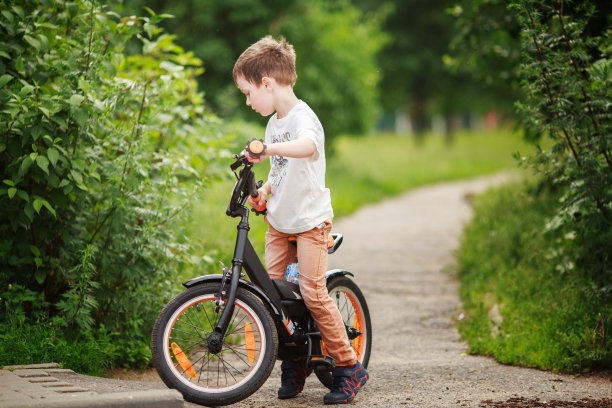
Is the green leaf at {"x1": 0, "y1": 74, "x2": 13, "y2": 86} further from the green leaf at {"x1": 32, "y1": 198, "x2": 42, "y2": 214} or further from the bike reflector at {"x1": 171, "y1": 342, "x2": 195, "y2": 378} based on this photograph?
the bike reflector at {"x1": 171, "y1": 342, "x2": 195, "y2": 378}

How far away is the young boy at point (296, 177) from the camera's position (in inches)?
161

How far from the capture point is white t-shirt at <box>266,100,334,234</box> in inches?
161

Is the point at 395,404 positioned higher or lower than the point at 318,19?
lower

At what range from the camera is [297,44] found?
1969cm

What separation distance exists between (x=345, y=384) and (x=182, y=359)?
95 centimetres

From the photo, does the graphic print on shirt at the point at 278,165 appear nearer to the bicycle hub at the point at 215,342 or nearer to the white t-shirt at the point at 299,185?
the white t-shirt at the point at 299,185

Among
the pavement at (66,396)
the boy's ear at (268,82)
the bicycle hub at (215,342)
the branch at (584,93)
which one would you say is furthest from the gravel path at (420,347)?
the boy's ear at (268,82)

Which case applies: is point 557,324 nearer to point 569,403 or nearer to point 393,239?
point 569,403

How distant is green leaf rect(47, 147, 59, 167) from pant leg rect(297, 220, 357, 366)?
1.54 meters

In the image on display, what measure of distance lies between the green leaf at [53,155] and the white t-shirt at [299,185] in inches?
53.4

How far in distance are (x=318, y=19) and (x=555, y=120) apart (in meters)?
14.6

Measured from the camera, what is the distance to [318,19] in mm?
19406

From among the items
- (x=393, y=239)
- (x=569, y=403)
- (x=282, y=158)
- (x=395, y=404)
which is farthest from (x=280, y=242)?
(x=393, y=239)

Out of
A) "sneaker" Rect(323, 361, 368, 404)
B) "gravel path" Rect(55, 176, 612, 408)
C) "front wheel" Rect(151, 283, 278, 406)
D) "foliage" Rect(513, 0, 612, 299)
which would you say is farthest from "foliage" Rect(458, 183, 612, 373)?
"front wheel" Rect(151, 283, 278, 406)
